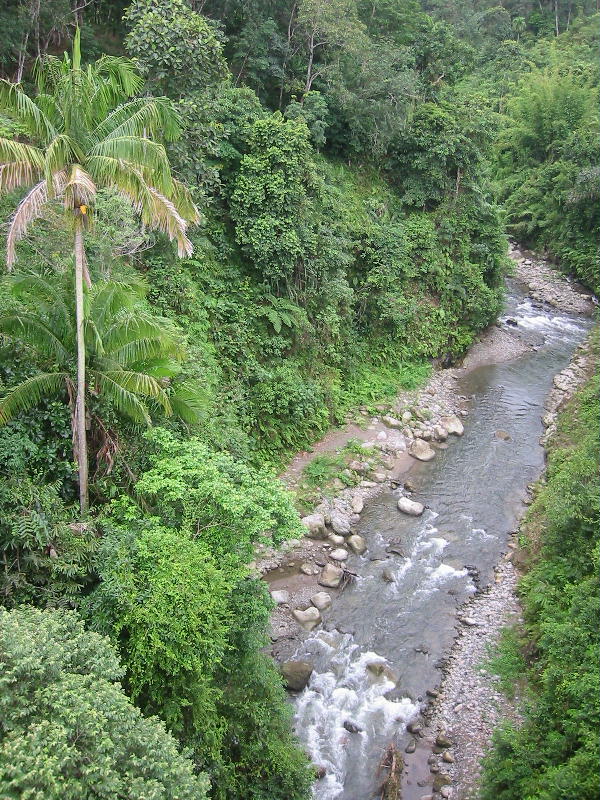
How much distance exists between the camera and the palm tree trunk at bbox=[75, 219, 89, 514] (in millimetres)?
10039

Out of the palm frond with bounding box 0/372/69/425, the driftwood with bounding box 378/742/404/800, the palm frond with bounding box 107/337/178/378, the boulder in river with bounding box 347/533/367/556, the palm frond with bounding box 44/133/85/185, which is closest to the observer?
the palm frond with bounding box 44/133/85/185

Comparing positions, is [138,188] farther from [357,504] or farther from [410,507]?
[410,507]

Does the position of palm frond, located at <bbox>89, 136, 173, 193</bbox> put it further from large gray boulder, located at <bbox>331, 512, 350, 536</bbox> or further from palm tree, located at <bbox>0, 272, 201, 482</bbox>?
large gray boulder, located at <bbox>331, 512, 350, 536</bbox>

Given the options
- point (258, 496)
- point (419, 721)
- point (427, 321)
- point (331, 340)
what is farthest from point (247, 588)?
point (427, 321)

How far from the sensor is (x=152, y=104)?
9953 mm

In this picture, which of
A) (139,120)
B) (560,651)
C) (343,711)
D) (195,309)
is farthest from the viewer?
(195,309)

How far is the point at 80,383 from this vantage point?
1021 cm

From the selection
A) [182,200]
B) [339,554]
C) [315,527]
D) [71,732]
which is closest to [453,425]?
[315,527]

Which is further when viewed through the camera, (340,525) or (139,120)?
(340,525)

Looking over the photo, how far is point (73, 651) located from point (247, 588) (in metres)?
3.65

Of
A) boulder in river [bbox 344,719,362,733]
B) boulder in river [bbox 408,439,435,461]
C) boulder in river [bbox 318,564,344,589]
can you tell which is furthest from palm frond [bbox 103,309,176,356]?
boulder in river [bbox 408,439,435,461]

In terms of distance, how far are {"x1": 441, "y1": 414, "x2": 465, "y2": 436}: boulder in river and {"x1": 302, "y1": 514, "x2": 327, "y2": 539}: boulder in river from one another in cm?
789

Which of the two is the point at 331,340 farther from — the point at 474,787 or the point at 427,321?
the point at 474,787

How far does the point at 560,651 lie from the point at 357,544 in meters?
6.59
